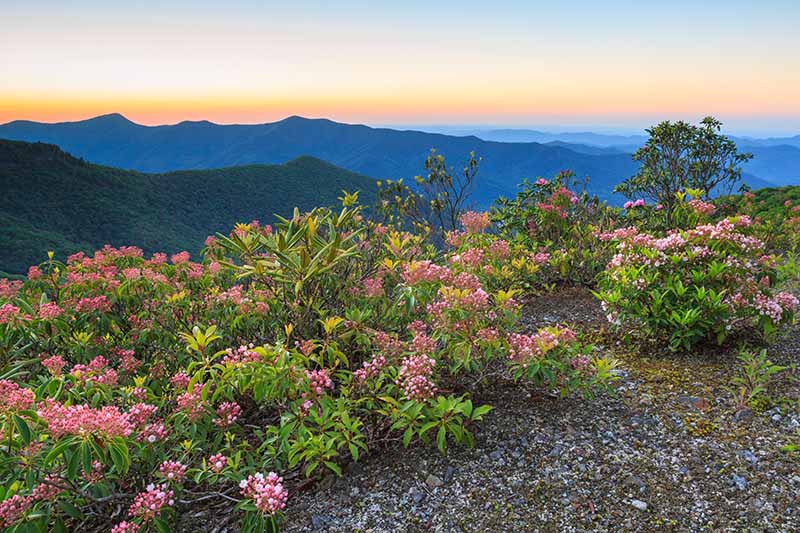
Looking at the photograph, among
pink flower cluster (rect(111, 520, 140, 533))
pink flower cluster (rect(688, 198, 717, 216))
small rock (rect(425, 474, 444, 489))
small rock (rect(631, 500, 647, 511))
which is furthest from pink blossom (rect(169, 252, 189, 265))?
pink flower cluster (rect(688, 198, 717, 216))

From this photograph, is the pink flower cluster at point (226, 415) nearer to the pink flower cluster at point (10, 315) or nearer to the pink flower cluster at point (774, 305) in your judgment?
the pink flower cluster at point (10, 315)

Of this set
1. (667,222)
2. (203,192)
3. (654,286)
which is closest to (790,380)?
(654,286)

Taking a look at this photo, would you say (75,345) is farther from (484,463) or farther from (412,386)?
(484,463)

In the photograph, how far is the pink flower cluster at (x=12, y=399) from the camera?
6.12ft

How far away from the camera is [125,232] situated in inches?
2044

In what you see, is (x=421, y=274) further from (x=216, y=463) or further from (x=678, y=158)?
(x=678, y=158)

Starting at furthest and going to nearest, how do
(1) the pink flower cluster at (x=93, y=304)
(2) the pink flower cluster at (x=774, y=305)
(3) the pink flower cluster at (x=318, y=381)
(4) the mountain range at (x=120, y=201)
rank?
(4) the mountain range at (x=120, y=201), (2) the pink flower cluster at (x=774, y=305), (1) the pink flower cluster at (x=93, y=304), (3) the pink flower cluster at (x=318, y=381)

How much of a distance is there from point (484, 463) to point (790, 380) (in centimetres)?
230

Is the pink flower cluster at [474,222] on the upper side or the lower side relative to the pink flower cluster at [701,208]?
lower

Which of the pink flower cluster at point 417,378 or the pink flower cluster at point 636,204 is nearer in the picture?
the pink flower cluster at point 417,378

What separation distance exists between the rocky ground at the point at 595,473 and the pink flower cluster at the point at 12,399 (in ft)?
4.25

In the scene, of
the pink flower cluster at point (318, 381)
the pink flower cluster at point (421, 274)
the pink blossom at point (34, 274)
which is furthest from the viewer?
the pink blossom at point (34, 274)

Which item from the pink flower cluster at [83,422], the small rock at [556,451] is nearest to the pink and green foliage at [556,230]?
the small rock at [556,451]

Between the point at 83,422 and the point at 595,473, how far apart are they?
7.90 feet
